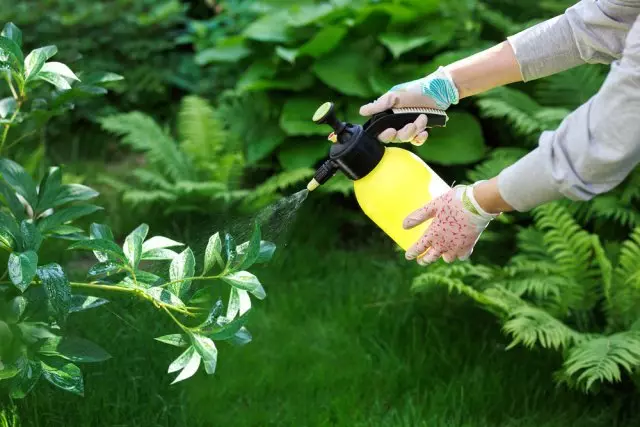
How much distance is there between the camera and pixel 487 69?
2432 millimetres

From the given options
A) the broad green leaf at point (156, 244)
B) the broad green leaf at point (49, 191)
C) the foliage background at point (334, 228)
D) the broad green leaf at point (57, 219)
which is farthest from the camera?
the foliage background at point (334, 228)

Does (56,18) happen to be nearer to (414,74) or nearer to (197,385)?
(414,74)

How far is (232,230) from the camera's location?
3.02 metres

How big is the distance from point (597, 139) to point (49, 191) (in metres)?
1.64

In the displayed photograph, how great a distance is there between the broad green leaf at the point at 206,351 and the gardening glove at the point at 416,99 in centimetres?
67

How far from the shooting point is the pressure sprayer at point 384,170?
2373 mm

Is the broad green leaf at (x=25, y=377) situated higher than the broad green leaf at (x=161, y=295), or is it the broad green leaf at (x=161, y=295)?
the broad green leaf at (x=161, y=295)

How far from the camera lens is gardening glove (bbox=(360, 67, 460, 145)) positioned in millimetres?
2381

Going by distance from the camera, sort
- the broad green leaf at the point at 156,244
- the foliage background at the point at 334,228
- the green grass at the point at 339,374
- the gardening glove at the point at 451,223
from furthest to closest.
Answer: the foliage background at the point at 334,228, the green grass at the point at 339,374, the broad green leaf at the point at 156,244, the gardening glove at the point at 451,223

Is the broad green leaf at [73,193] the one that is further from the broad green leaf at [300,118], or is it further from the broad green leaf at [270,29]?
the broad green leaf at [270,29]

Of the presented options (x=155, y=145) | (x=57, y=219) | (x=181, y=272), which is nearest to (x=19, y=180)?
(x=57, y=219)

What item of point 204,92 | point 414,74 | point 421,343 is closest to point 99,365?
point 421,343

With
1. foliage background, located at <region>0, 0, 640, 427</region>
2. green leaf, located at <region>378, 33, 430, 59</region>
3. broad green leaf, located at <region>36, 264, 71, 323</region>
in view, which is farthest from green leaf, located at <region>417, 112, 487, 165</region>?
broad green leaf, located at <region>36, 264, 71, 323</region>

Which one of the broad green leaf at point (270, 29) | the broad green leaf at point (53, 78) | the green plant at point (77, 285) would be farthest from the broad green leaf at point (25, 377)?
the broad green leaf at point (270, 29)
